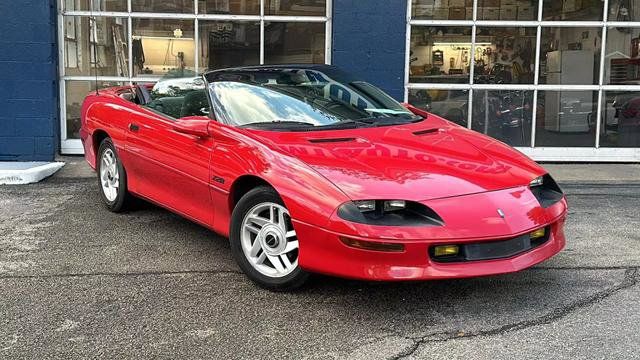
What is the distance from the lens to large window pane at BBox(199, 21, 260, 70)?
9.29 meters

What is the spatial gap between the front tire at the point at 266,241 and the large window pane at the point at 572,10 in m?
6.87

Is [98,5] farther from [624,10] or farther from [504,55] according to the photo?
[624,10]

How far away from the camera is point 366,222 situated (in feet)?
11.6

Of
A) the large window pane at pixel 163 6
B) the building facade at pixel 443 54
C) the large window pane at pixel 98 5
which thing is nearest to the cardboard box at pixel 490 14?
the building facade at pixel 443 54

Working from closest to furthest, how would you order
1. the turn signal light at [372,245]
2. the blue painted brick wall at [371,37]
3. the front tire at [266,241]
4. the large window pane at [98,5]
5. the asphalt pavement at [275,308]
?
the asphalt pavement at [275,308], the turn signal light at [372,245], the front tire at [266,241], the blue painted brick wall at [371,37], the large window pane at [98,5]

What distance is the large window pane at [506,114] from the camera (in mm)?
9477

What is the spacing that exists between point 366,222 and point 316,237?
315mm

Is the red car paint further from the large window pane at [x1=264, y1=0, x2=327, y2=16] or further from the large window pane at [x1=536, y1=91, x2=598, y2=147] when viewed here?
the large window pane at [x1=536, y1=91, x2=598, y2=147]

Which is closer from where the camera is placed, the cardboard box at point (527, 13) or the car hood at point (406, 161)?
the car hood at point (406, 161)

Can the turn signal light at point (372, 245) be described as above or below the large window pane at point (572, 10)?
below

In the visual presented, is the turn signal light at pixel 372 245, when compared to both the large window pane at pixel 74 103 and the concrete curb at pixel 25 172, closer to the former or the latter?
the concrete curb at pixel 25 172

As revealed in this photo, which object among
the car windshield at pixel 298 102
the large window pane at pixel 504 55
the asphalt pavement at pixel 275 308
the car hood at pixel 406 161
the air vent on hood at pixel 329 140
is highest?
the large window pane at pixel 504 55

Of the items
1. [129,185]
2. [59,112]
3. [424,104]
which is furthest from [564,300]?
[59,112]

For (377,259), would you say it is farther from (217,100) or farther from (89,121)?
(89,121)
